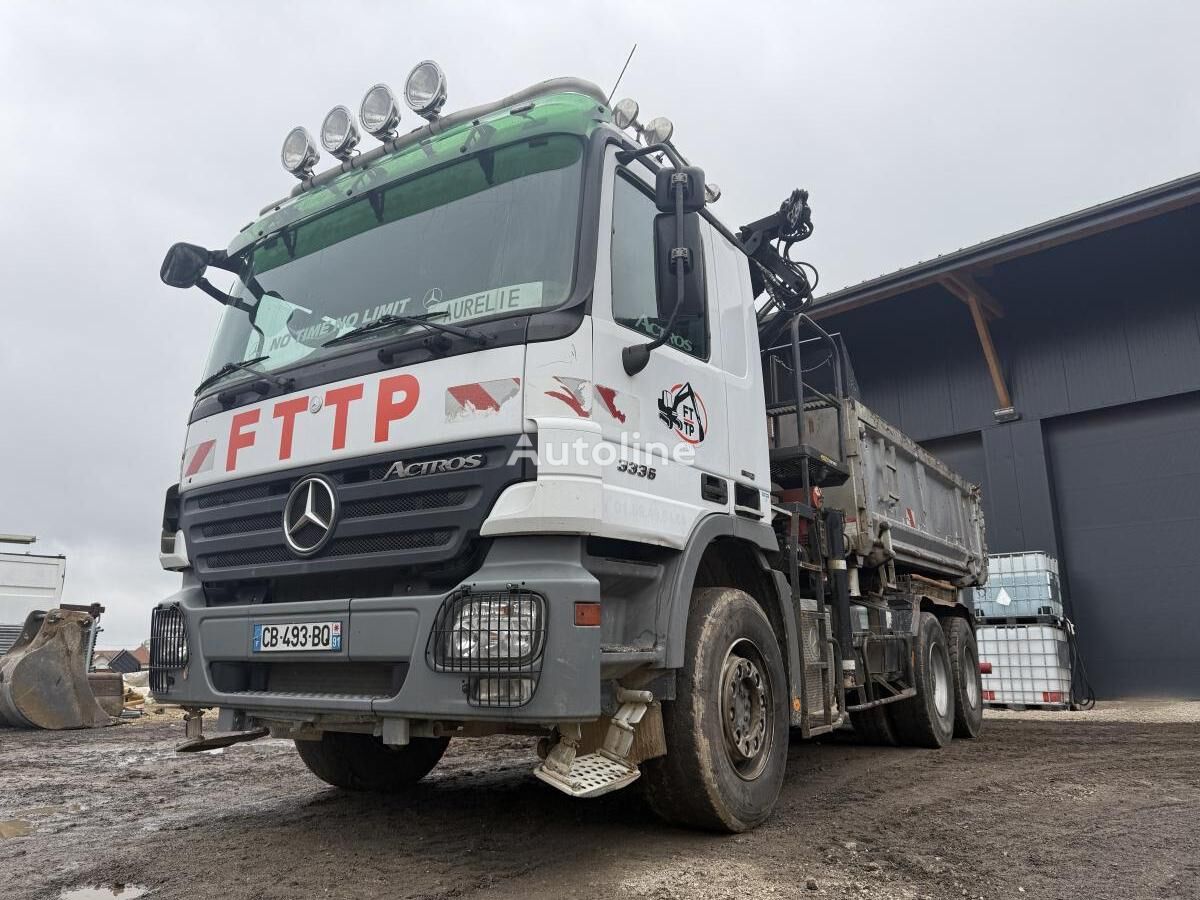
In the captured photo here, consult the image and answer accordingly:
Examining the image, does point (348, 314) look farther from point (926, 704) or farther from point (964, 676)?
point (964, 676)

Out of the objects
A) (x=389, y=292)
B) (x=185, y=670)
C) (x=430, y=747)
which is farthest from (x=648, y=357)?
(x=430, y=747)

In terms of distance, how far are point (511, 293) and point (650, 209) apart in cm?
97

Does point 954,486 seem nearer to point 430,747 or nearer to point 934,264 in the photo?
point 934,264

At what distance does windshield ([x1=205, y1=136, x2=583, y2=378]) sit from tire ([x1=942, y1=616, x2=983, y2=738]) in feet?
20.6

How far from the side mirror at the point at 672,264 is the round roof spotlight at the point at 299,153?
218cm

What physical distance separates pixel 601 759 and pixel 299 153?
11.7ft

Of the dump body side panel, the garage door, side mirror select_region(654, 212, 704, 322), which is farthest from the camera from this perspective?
the garage door

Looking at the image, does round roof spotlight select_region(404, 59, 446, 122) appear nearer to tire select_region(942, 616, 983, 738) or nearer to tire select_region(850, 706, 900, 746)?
tire select_region(850, 706, 900, 746)

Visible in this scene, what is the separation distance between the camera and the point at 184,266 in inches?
191

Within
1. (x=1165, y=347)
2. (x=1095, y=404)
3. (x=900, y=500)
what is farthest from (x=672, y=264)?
(x=1165, y=347)

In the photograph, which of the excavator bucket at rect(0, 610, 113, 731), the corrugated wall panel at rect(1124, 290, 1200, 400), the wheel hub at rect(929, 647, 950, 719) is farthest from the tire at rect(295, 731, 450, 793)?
the corrugated wall panel at rect(1124, 290, 1200, 400)

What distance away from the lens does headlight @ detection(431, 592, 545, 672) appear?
121 inches

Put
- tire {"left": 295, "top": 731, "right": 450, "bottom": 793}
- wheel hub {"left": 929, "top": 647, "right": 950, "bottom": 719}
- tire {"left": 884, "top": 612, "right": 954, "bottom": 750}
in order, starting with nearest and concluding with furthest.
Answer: tire {"left": 295, "top": 731, "right": 450, "bottom": 793}, tire {"left": 884, "top": 612, "right": 954, "bottom": 750}, wheel hub {"left": 929, "top": 647, "right": 950, "bottom": 719}

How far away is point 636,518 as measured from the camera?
3574 millimetres
